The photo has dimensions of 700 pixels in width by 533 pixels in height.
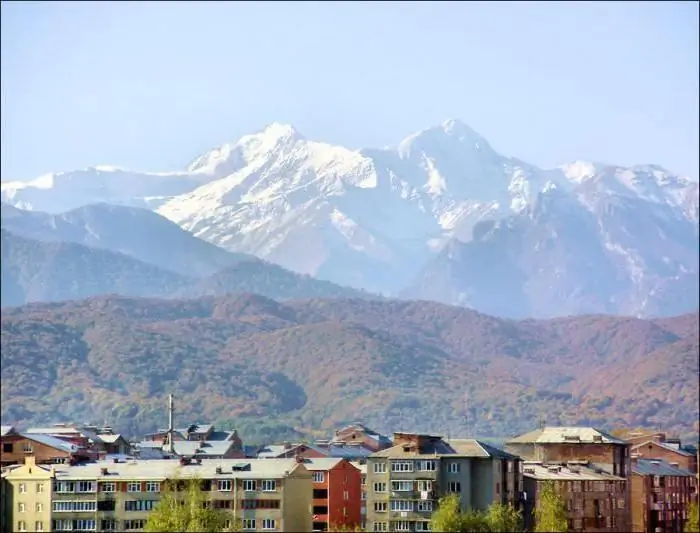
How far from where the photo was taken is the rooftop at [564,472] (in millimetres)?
141250

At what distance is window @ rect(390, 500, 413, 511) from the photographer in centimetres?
13000

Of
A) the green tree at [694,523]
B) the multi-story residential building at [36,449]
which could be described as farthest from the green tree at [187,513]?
the green tree at [694,523]

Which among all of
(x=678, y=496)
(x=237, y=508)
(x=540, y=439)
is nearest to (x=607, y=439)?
(x=540, y=439)

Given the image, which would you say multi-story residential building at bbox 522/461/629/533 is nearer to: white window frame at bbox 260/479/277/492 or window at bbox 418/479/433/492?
window at bbox 418/479/433/492

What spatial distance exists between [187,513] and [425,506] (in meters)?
18.4

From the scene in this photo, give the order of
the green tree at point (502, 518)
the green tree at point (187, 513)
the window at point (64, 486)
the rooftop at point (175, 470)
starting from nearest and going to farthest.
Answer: the green tree at point (187, 513), the green tree at point (502, 518), the window at point (64, 486), the rooftop at point (175, 470)

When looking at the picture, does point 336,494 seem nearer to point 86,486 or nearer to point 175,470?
point 175,470

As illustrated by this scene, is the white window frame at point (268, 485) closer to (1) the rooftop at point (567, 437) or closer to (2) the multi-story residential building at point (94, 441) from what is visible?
(1) the rooftop at point (567, 437)

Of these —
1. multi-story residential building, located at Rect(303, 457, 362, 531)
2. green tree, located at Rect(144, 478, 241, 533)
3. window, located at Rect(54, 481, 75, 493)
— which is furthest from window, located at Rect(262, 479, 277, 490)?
window, located at Rect(54, 481, 75, 493)

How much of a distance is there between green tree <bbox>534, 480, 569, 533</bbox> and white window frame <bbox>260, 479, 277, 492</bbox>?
16.6 m

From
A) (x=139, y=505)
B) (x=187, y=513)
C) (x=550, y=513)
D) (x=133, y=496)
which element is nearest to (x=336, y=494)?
(x=139, y=505)

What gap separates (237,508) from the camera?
126 meters

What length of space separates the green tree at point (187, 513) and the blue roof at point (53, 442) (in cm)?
3263

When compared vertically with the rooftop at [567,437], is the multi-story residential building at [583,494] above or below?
below
